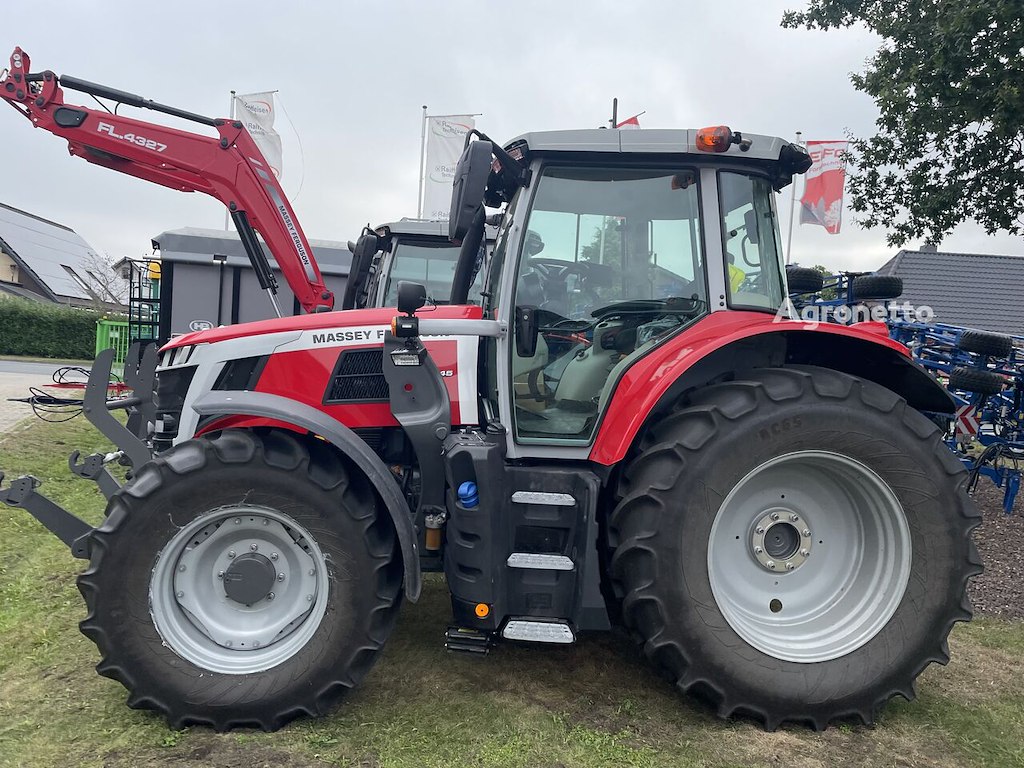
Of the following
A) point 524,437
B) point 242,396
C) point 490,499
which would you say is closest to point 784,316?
point 524,437

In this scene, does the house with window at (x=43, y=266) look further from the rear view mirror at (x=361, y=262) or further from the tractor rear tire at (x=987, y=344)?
the tractor rear tire at (x=987, y=344)

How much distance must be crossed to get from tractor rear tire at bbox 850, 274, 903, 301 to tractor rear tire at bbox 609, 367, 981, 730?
15.6 feet

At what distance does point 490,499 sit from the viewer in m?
2.71

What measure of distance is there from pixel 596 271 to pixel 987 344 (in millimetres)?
4996

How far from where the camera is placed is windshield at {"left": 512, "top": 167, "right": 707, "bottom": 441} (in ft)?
9.62

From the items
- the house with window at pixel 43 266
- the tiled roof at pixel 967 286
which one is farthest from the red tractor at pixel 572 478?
the house with window at pixel 43 266

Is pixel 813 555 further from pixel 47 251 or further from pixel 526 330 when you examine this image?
pixel 47 251

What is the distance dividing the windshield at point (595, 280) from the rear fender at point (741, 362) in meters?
0.14

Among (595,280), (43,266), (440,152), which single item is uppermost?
(440,152)

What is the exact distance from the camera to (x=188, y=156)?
646 cm

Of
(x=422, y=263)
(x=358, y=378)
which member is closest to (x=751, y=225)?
(x=358, y=378)

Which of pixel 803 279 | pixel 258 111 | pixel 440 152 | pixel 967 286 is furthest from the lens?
pixel 967 286

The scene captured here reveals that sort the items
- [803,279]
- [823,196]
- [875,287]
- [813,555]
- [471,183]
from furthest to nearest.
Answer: [823,196] → [875,287] → [803,279] → [813,555] → [471,183]

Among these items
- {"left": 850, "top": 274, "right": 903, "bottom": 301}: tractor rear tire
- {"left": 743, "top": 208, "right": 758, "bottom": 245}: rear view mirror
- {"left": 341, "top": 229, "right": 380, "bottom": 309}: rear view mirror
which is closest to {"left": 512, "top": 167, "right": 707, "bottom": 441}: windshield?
{"left": 743, "top": 208, "right": 758, "bottom": 245}: rear view mirror
